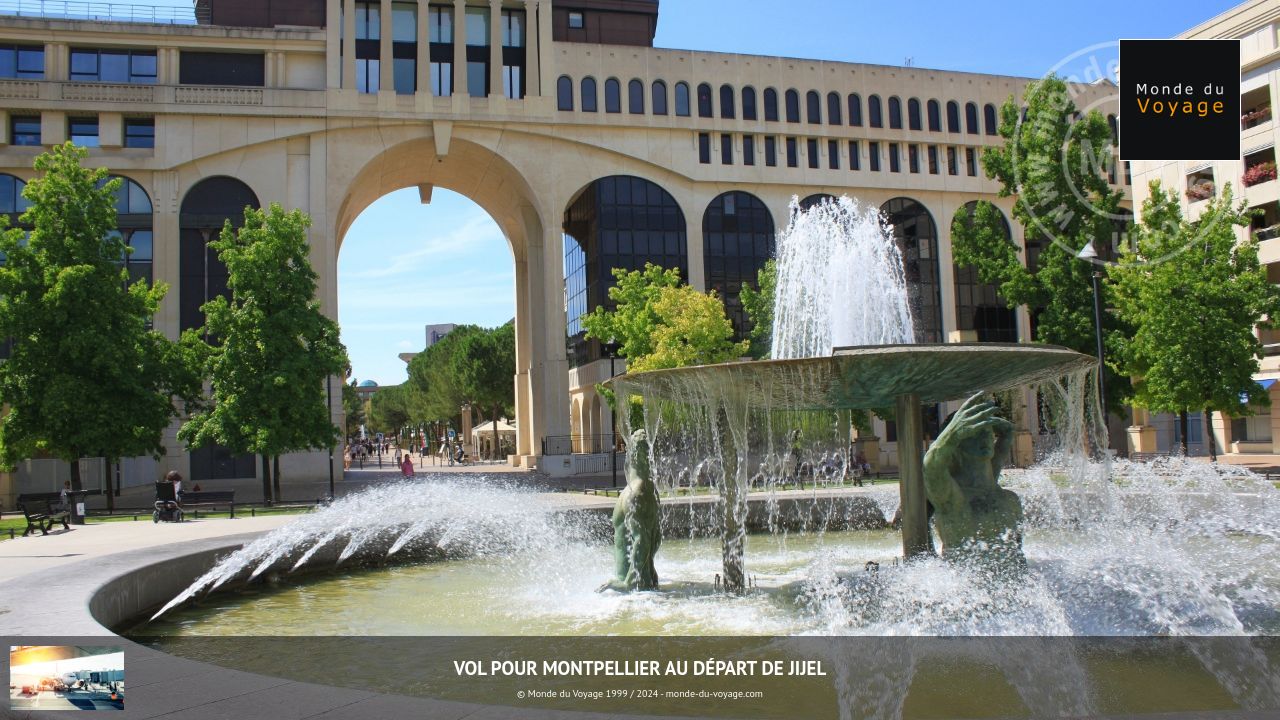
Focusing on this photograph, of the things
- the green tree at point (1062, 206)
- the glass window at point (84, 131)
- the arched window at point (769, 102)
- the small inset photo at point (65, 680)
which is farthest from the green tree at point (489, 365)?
the small inset photo at point (65, 680)

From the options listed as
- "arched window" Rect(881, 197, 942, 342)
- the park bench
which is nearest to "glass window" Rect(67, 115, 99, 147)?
the park bench

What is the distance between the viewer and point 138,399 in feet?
91.0

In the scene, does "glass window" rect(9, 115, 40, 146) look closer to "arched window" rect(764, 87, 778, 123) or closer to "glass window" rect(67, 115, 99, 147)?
"glass window" rect(67, 115, 99, 147)

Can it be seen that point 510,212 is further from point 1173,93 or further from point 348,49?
point 1173,93

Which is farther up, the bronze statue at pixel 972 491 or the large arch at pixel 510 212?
the large arch at pixel 510 212

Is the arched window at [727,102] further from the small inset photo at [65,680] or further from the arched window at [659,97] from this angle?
→ the small inset photo at [65,680]

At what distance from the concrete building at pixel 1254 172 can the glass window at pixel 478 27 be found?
29414mm

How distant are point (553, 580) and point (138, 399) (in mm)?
20813

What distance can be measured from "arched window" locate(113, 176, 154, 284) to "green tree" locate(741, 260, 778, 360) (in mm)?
25351

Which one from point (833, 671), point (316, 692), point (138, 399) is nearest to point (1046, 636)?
point (833, 671)

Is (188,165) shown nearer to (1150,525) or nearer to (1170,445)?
(1150,525)

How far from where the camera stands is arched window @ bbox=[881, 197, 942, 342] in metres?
50.3

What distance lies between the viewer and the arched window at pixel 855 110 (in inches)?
1929

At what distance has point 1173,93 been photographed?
2255 centimetres
